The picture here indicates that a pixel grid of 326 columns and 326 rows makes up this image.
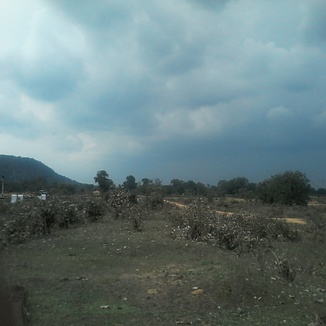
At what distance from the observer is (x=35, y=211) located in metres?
17.2

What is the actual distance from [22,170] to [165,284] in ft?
224

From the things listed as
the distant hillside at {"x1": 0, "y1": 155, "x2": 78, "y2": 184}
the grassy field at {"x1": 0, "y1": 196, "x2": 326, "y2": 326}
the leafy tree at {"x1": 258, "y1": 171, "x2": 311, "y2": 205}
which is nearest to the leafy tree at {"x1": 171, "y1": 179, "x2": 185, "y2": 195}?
the distant hillside at {"x1": 0, "y1": 155, "x2": 78, "y2": 184}

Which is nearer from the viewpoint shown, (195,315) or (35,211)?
(195,315)

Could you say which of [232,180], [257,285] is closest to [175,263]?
[257,285]

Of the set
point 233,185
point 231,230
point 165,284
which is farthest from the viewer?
point 233,185

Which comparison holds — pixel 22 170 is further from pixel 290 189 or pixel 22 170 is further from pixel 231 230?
pixel 231 230

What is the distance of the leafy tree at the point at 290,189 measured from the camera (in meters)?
46.4

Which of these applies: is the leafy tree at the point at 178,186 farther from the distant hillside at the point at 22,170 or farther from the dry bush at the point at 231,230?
the dry bush at the point at 231,230

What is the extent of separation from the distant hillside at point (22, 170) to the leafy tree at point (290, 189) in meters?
31.2

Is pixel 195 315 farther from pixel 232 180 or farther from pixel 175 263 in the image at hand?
pixel 232 180

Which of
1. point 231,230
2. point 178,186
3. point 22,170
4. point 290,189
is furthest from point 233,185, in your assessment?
point 231,230

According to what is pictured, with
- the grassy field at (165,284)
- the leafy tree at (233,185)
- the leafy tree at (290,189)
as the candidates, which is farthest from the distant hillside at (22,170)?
the grassy field at (165,284)

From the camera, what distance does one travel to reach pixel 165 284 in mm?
8367

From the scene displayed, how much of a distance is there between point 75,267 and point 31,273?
1.05 m
